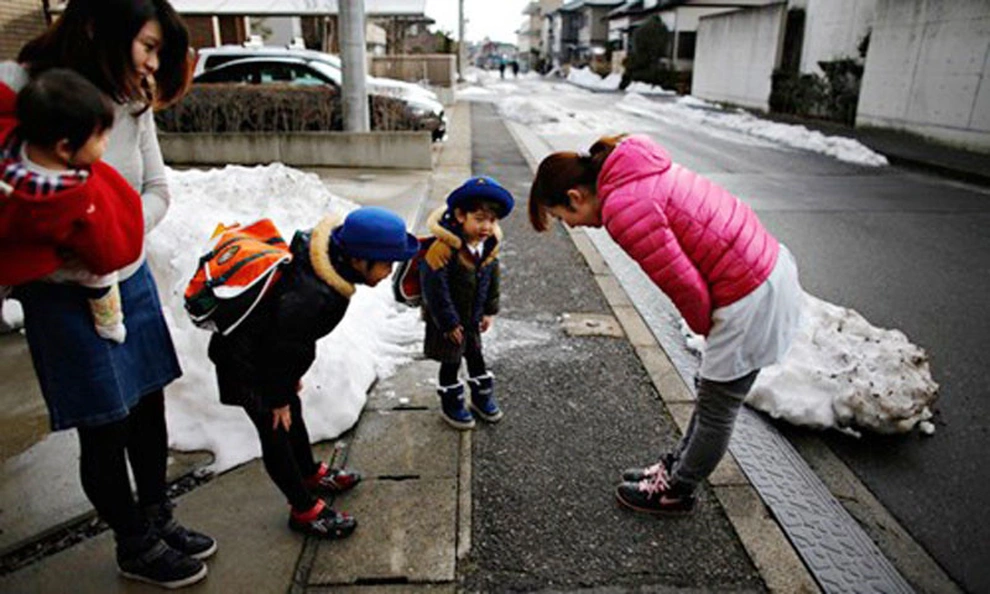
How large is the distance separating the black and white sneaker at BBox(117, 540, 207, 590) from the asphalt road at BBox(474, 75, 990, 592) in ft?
9.06

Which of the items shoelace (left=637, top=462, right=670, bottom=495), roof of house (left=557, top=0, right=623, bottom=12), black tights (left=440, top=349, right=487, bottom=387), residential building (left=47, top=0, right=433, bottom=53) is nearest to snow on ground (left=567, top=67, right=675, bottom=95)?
residential building (left=47, top=0, right=433, bottom=53)

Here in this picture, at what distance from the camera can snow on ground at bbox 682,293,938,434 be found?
3.23 metres

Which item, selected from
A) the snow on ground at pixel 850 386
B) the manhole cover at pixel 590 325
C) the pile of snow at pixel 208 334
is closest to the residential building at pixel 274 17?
the pile of snow at pixel 208 334

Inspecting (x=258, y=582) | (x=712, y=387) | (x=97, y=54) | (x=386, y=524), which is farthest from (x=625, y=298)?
(x=97, y=54)

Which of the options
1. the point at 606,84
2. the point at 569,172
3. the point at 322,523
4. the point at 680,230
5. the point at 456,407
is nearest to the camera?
the point at 680,230

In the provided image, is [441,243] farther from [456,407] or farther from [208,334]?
[208,334]

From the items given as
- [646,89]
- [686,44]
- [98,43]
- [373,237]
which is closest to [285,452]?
[373,237]

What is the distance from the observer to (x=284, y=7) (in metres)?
15.1

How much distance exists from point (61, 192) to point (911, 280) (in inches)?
244

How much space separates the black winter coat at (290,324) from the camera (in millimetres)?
2018

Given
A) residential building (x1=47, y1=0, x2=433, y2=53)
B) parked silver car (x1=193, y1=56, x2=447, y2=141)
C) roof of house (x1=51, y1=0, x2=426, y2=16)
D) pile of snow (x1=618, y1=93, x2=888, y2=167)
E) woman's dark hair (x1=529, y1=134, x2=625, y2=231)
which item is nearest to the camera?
woman's dark hair (x1=529, y1=134, x2=625, y2=231)

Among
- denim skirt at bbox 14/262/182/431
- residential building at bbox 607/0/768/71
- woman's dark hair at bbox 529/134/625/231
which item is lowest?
denim skirt at bbox 14/262/182/431

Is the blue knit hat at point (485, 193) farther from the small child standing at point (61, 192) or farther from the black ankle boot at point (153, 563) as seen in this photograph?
the black ankle boot at point (153, 563)

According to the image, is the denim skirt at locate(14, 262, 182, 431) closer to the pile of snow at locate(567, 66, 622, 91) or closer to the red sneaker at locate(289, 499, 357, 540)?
the red sneaker at locate(289, 499, 357, 540)
